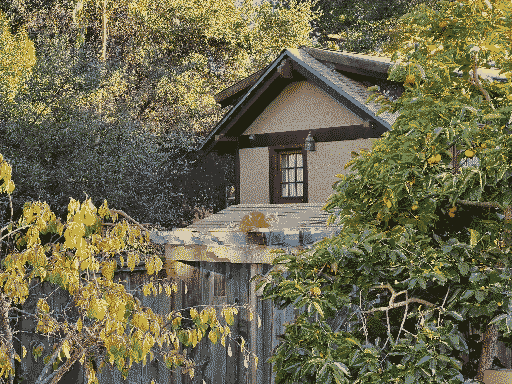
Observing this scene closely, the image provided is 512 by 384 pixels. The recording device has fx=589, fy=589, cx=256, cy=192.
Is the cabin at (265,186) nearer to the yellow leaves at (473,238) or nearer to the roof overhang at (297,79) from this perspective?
the roof overhang at (297,79)

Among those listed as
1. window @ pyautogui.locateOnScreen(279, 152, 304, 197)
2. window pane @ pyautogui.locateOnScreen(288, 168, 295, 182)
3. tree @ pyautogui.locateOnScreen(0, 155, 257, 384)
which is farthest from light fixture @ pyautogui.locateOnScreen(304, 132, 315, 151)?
tree @ pyautogui.locateOnScreen(0, 155, 257, 384)

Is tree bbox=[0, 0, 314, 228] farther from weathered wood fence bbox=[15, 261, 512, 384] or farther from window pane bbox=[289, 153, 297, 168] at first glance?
weathered wood fence bbox=[15, 261, 512, 384]

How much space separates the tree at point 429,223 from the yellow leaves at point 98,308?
139 centimetres

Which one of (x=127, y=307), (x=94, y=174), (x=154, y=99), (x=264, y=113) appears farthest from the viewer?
(x=154, y=99)

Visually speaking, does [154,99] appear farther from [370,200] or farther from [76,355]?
[370,200]

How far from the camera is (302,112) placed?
15.2m

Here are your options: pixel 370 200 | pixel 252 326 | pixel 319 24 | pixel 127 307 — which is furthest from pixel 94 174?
pixel 319 24

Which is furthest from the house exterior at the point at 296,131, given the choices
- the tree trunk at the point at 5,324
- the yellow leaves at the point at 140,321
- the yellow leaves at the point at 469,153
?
the yellow leaves at the point at 469,153

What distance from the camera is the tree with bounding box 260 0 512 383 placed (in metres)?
2.73

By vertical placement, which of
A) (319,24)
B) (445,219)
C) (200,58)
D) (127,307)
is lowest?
(127,307)

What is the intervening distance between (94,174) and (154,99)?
646 cm

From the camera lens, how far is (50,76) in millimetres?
18219

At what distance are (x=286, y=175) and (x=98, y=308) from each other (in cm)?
1215

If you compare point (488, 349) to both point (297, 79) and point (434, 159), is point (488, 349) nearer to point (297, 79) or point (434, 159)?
point (434, 159)
